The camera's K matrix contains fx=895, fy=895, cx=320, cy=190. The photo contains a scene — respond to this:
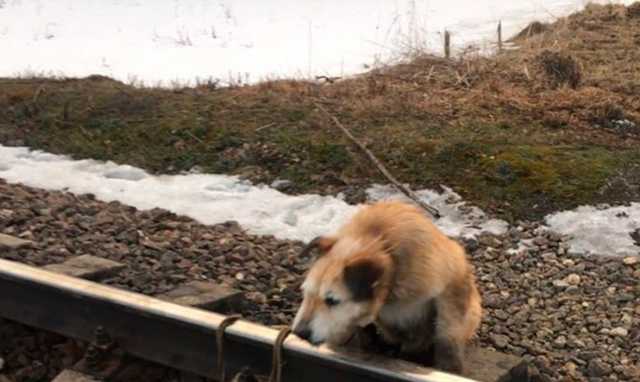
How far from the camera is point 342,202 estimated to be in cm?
668

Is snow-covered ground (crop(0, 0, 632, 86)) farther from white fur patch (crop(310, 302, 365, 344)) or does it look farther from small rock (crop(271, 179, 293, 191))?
white fur patch (crop(310, 302, 365, 344))

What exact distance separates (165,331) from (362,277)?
1228 millimetres

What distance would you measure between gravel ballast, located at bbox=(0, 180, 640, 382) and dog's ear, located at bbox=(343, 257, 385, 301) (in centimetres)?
124

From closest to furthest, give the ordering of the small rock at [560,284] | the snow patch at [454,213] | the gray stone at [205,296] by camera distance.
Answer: the gray stone at [205,296], the small rock at [560,284], the snow patch at [454,213]

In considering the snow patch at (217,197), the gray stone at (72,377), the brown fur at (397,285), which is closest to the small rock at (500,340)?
the brown fur at (397,285)

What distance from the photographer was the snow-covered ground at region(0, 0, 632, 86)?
13852 millimetres

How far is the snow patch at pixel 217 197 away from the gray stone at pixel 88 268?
1368mm

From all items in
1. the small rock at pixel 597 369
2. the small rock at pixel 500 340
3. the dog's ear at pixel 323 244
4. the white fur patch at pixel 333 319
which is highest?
the dog's ear at pixel 323 244

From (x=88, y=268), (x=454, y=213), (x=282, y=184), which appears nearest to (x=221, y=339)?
(x=88, y=268)

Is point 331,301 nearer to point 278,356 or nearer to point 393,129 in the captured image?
point 278,356

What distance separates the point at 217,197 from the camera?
6.96 metres

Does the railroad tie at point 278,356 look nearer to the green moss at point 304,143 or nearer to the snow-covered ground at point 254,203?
the snow-covered ground at point 254,203

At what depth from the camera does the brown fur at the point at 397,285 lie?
12.0 ft

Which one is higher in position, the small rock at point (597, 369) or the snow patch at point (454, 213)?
the snow patch at point (454, 213)
